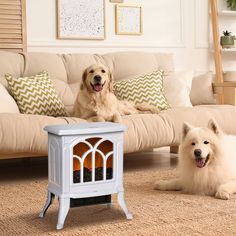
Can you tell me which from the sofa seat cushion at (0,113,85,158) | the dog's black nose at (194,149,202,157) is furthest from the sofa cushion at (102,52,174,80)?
the dog's black nose at (194,149,202,157)

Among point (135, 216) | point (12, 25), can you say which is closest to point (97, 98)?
point (12, 25)

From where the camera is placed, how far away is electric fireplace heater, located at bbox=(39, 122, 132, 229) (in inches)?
89.3

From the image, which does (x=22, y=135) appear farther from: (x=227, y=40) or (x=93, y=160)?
(x=227, y=40)

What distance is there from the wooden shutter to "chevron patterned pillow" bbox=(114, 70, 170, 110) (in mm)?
954

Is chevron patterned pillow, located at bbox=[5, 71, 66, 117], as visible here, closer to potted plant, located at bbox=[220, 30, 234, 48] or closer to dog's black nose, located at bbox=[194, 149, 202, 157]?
dog's black nose, located at bbox=[194, 149, 202, 157]

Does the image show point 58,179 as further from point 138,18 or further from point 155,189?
point 138,18

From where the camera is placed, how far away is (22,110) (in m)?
3.65

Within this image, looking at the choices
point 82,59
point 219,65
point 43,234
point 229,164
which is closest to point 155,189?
point 229,164

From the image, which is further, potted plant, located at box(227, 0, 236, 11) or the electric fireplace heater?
potted plant, located at box(227, 0, 236, 11)

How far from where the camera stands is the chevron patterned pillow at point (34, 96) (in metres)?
3.66

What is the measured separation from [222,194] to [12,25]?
2486mm

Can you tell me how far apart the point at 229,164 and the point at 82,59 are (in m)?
1.81

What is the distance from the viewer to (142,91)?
4.10 meters

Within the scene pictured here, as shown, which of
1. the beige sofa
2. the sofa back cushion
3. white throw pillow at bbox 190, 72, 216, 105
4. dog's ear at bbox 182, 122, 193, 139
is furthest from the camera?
white throw pillow at bbox 190, 72, 216, 105
